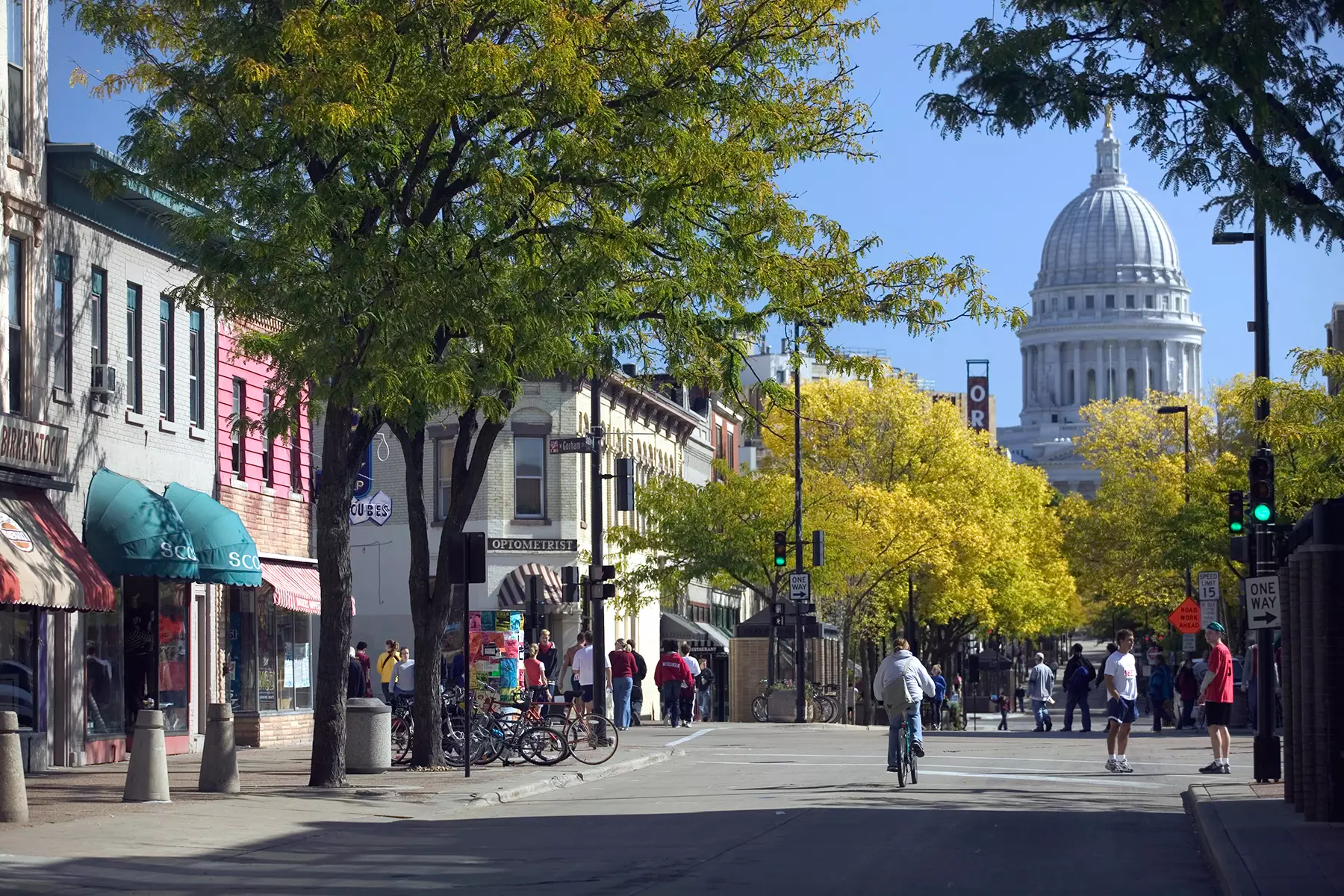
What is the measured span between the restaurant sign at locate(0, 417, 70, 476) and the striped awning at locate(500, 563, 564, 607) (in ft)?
88.4

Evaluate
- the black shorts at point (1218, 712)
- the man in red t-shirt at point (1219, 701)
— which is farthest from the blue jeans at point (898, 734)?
the black shorts at point (1218, 712)

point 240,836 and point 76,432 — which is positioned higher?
point 76,432

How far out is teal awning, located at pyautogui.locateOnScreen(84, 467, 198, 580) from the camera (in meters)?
26.2

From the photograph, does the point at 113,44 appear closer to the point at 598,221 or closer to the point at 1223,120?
the point at 598,221

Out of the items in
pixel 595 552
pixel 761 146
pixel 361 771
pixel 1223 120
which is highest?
pixel 761 146

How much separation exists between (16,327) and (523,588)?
93.5 ft

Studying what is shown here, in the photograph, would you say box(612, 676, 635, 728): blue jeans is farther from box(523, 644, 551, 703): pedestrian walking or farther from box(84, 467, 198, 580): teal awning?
box(84, 467, 198, 580): teal awning

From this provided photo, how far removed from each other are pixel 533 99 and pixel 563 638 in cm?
3477

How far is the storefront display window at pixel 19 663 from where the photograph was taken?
81.2 feet

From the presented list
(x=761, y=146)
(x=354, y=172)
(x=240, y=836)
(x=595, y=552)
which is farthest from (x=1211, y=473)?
(x=240, y=836)

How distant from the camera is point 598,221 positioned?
21188 millimetres

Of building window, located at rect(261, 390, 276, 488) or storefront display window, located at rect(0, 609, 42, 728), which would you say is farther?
building window, located at rect(261, 390, 276, 488)

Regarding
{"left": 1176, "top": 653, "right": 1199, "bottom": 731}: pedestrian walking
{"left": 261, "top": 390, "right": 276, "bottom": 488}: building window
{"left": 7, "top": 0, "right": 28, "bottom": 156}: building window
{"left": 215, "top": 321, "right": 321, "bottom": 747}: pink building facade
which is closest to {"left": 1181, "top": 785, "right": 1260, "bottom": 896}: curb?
{"left": 215, "top": 321, "right": 321, "bottom": 747}: pink building facade

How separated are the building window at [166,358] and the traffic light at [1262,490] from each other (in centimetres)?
1554
